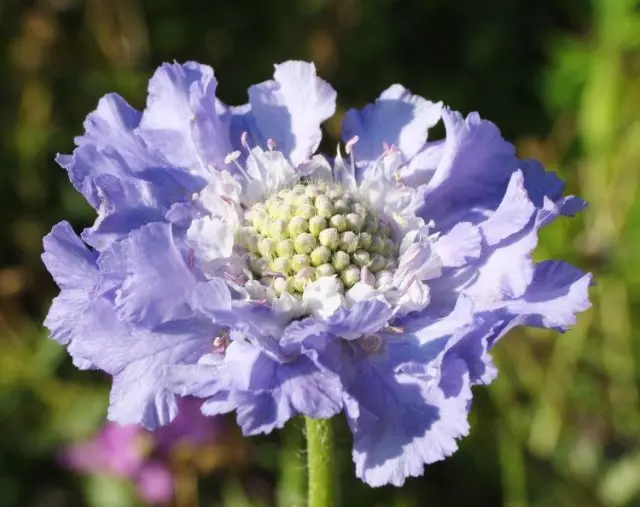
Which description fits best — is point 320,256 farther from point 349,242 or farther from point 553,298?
point 553,298

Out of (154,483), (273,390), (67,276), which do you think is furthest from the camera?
(154,483)

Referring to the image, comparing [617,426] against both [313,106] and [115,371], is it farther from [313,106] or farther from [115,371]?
[115,371]

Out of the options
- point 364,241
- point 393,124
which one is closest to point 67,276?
point 364,241

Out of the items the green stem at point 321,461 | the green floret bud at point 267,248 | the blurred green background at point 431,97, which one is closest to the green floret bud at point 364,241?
the green floret bud at point 267,248

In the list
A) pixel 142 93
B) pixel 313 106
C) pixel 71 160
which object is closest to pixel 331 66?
pixel 142 93

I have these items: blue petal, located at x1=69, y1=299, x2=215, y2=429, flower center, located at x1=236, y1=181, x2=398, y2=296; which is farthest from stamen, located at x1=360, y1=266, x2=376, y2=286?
blue petal, located at x1=69, y1=299, x2=215, y2=429

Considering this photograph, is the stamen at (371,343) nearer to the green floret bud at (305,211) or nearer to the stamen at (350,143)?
the green floret bud at (305,211)
